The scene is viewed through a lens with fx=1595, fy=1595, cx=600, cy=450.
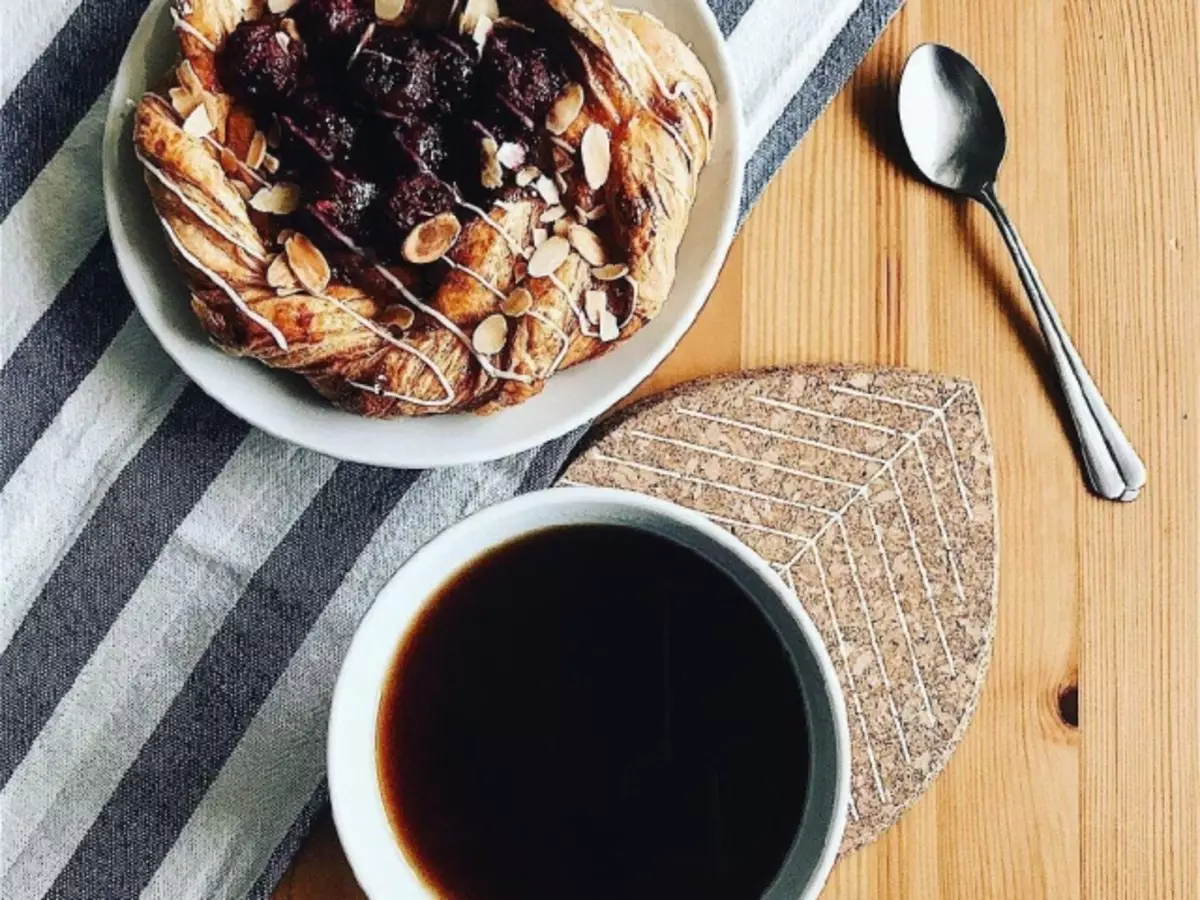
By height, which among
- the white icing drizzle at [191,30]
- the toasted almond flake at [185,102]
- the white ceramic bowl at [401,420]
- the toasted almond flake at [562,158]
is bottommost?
the white ceramic bowl at [401,420]

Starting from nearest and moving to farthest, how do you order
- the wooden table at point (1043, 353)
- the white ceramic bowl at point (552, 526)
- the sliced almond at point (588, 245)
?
the white ceramic bowl at point (552, 526) < the sliced almond at point (588, 245) < the wooden table at point (1043, 353)

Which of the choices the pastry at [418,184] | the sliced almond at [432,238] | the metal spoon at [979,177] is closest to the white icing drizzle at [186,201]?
the pastry at [418,184]

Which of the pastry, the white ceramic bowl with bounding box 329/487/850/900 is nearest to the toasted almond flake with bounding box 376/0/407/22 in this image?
the pastry

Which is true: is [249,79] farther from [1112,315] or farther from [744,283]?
[1112,315]

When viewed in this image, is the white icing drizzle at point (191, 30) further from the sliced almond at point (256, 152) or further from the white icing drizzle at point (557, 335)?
the white icing drizzle at point (557, 335)

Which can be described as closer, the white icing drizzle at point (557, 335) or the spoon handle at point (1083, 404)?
the white icing drizzle at point (557, 335)

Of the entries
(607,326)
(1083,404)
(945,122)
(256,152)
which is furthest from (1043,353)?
(256,152)
